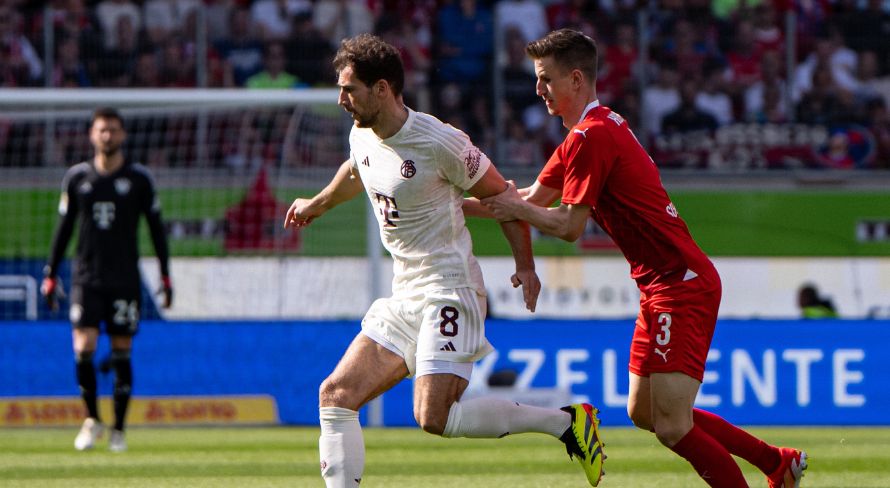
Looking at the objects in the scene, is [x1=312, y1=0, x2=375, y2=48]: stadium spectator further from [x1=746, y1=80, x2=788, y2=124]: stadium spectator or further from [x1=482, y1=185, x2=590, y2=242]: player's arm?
[x1=482, y1=185, x2=590, y2=242]: player's arm

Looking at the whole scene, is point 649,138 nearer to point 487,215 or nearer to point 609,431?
point 609,431

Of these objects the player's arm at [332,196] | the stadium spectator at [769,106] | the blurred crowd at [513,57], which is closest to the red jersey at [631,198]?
the player's arm at [332,196]

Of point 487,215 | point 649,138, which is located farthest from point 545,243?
point 487,215

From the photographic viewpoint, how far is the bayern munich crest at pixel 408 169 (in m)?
5.76

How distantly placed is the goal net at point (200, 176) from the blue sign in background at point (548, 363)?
1.20 meters

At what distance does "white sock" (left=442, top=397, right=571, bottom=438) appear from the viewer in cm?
577

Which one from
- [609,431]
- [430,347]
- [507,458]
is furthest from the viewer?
[609,431]

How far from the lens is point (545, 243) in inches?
592

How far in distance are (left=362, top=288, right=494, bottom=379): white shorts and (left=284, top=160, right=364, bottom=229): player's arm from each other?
0.57 meters

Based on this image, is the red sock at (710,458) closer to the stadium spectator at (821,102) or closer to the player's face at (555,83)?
the player's face at (555,83)

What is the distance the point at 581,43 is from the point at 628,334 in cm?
676

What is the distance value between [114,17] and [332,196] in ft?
35.0

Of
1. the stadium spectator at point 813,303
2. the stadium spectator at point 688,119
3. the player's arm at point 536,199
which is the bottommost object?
the stadium spectator at point 813,303

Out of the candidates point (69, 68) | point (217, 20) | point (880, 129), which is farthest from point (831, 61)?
point (69, 68)
